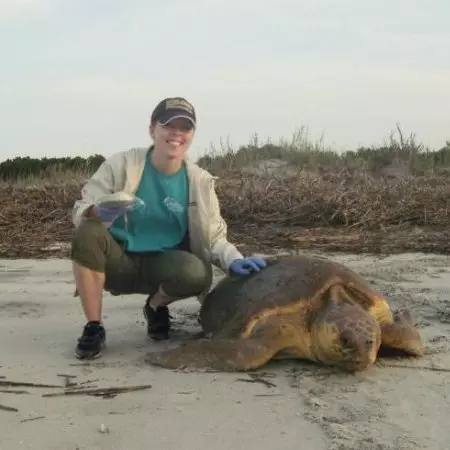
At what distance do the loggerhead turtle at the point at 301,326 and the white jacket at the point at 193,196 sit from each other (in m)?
0.26

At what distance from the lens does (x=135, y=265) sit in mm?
3393

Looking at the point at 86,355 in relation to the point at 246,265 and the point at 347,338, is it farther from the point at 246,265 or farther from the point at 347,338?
the point at 347,338

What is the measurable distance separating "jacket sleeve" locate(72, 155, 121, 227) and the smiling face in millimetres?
214

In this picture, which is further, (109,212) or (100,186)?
(100,186)

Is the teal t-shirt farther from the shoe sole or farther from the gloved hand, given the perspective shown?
the shoe sole

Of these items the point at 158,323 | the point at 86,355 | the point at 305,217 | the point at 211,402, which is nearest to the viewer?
the point at 211,402

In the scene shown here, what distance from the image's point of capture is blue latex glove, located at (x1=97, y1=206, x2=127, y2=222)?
10.2 feet


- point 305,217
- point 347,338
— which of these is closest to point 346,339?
point 347,338

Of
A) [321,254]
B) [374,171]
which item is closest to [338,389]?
[321,254]

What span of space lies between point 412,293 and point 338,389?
188cm

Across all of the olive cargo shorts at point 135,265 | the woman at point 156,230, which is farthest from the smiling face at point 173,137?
the olive cargo shorts at point 135,265

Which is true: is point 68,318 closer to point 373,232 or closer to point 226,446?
point 226,446

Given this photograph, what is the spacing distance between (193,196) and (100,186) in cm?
43

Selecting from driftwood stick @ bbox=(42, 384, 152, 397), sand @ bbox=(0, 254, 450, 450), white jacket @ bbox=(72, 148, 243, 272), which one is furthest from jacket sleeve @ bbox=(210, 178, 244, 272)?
driftwood stick @ bbox=(42, 384, 152, 397)
